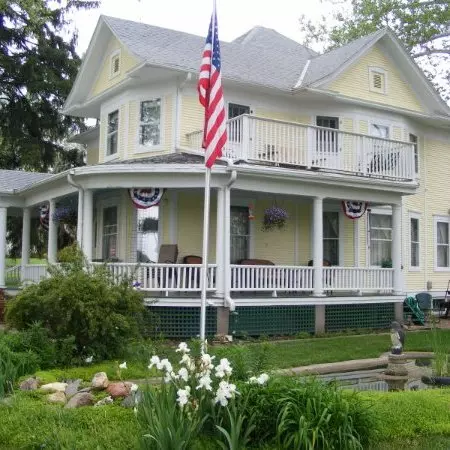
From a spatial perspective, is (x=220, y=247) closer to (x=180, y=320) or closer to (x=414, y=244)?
(x=180, y=320)

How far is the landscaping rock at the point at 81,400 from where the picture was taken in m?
6.41

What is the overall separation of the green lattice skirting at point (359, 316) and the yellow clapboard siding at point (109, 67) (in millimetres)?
8552

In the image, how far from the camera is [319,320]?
48.8 feet

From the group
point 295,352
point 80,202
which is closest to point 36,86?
point 80,202

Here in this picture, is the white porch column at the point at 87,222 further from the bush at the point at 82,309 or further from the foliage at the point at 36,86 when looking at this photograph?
the foliage at the point at 36,86

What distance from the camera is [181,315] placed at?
13383 millimetres

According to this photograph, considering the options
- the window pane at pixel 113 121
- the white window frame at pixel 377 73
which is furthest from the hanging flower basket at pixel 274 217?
the white window frame at pixel 377 73

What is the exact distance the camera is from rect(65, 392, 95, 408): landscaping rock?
6410mm

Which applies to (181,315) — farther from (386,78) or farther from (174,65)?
(386,78)

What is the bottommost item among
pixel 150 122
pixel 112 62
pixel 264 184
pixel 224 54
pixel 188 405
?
pixel 188 405

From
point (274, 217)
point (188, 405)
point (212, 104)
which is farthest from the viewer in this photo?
point (274, 217)

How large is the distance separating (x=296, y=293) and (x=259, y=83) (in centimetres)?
577

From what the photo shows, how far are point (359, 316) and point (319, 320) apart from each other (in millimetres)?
1535

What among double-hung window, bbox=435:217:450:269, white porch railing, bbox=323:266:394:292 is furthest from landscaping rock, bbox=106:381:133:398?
double-hung window, bbox=435:217:450:269
